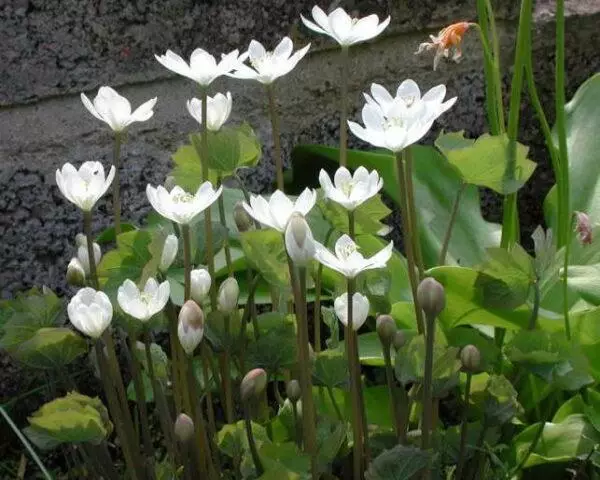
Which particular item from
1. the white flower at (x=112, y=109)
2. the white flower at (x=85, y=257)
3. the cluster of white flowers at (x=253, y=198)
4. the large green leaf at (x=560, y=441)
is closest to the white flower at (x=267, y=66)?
the cluster of white flowers at (x=253, y=198)

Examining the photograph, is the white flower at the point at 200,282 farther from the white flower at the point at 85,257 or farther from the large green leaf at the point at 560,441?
the large green leaf at the point at 560,441

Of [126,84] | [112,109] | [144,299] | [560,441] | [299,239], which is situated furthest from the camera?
[126,84]

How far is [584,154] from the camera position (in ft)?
5.43

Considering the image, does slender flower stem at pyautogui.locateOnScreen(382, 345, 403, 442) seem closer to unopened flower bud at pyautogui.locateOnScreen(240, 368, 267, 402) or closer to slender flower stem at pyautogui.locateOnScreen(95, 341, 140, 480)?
unopened flower bud at pyautogui.locateOnScreen(240, 368, 267, 402)

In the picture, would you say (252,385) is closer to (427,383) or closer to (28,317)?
(427,383)

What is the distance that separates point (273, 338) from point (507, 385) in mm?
233

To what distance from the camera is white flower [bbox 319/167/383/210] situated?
1081 mm

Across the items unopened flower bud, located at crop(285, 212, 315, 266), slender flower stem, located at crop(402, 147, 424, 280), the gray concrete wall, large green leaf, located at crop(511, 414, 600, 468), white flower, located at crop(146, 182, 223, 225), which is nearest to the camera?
unopened flower bud, located at crop(285, 212, 315, 266)

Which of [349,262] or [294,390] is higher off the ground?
[349,262]

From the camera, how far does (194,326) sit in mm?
1033

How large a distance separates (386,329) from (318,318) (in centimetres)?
18

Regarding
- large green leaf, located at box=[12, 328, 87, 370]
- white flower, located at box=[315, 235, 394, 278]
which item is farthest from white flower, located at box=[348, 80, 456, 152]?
large green leaf, located at box=[12, 328, 87, 370]

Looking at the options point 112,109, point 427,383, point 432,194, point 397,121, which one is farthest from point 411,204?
point 432,194

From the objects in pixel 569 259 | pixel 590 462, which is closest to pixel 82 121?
pixel 569 259
